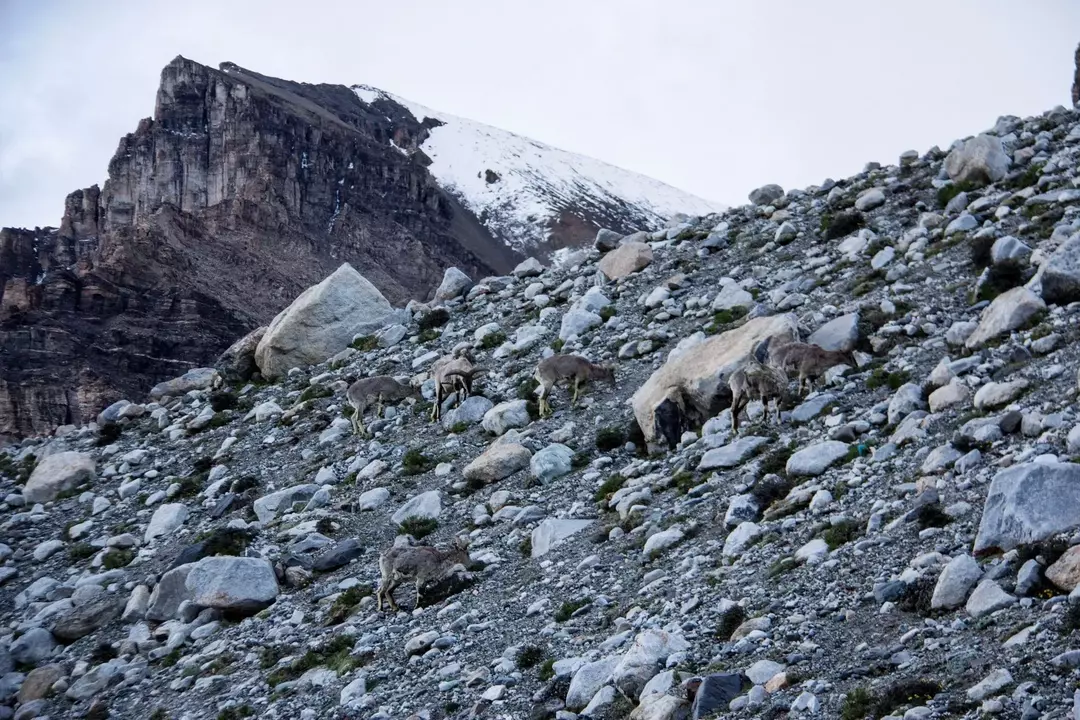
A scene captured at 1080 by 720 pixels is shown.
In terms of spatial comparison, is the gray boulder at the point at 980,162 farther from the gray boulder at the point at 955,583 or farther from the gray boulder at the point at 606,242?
the gray boulder at the point at 955,583

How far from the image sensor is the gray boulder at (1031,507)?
31.2 feet

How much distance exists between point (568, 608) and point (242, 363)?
67.7 ft

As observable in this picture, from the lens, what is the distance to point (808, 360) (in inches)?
674

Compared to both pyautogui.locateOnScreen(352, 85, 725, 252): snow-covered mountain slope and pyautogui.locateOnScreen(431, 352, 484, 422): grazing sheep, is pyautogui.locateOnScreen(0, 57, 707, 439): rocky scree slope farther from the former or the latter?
pyautogui.locateOnScreen(431, 352, 484, 422): grazing sheep

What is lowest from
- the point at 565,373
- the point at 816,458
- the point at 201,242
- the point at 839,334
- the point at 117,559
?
the point at 117,559

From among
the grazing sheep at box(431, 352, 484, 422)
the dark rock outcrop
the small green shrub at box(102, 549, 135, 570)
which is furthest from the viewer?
the dark rock outcrop

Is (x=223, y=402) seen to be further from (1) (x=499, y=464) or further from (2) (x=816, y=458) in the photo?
(2) (x=816, y=458)

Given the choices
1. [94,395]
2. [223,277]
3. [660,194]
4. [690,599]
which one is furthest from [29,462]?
[660,194]

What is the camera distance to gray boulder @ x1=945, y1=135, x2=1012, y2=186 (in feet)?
79.8

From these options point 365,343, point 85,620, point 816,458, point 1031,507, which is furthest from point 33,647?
point 1031,507

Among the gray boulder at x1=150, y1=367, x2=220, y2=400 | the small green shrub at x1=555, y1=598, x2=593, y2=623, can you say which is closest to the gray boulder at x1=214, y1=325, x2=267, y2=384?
the gray boulder at x1=150, y1=367, x2=220, y2=400

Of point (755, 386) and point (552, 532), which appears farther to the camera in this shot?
point (755, 386)

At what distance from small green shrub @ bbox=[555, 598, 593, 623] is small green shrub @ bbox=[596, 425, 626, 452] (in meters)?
5.57

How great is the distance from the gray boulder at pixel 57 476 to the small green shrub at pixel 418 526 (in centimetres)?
1156
